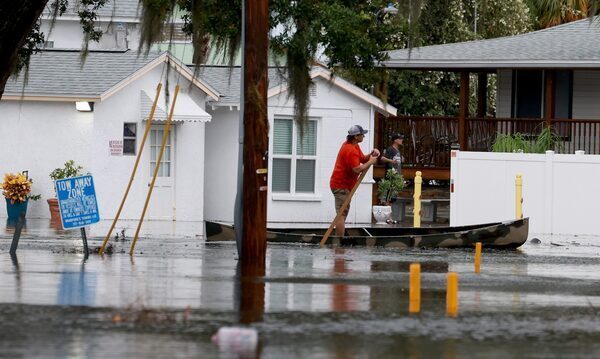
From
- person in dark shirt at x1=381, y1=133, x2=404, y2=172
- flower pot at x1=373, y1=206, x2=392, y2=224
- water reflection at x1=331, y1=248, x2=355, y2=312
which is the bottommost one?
water reflection at x1=331, y1=248, x2=355, y2=312

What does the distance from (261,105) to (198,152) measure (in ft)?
47.8

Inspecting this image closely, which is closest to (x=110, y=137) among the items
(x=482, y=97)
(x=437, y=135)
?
(x=437, y=135)

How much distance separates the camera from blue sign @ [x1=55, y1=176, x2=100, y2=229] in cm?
1933

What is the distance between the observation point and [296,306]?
1340 cm

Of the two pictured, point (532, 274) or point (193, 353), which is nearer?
point (193, 353)

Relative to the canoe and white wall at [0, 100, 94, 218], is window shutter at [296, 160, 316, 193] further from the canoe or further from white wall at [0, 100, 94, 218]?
the canoe

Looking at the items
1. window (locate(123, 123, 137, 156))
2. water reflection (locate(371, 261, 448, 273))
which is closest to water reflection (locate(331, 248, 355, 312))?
A: water reflection (locate(371, 261, 448, 273))

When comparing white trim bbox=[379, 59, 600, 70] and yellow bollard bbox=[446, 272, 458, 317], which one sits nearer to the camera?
yellow bollard bbox=[446, 272, 458, 317]

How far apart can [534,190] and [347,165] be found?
6.69 meters

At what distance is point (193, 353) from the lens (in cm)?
1041

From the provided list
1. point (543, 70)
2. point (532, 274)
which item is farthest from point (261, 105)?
point (543, 70)

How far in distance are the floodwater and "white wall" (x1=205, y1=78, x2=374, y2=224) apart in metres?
11.9

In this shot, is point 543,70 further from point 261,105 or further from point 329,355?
point 329,355

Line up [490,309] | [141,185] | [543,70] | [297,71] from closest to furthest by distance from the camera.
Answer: [490,309] < [297,71] < [141,185] < [543,70]
